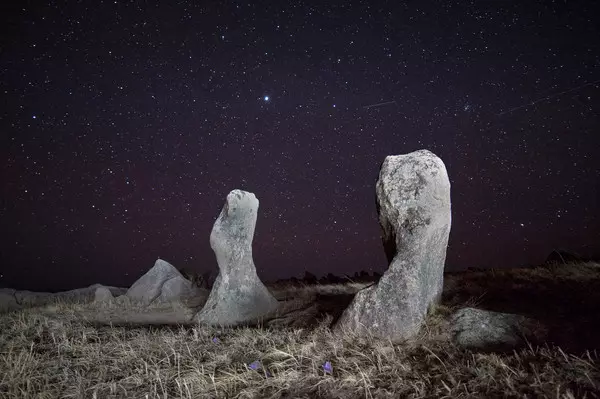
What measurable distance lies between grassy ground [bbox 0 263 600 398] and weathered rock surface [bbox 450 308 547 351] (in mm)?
204

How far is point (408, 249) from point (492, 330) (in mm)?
1823

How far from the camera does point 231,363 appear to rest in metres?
5.29

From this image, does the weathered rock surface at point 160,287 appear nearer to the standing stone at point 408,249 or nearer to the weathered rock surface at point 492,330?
the standing stone at point 408,249

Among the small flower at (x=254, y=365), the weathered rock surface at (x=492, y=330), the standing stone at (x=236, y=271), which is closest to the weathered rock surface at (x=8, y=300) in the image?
the standing stone at (x=236, y=271)

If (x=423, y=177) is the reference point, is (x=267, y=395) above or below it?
below

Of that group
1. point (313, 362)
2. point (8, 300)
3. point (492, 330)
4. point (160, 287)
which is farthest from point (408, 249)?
point (8, 300)

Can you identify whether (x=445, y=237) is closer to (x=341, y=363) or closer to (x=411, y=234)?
(x=411, y=234)

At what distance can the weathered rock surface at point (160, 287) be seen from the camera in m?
14.2

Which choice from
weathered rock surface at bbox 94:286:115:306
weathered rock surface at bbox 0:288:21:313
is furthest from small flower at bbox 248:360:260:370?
weathered rock surface at bbox 0:288:21:313

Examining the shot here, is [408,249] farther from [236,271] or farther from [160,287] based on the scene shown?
[160,287]

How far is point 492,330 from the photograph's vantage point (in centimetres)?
539

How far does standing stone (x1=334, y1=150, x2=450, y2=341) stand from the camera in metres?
6.22

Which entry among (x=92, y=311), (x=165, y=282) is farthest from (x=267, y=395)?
(x=165, y=282)

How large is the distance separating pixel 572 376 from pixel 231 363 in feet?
13.1
